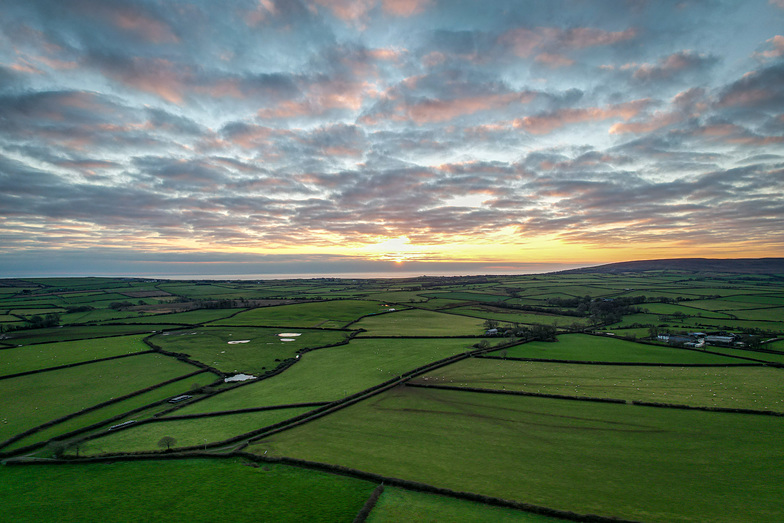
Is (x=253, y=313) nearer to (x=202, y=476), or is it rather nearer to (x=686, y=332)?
(x=202, y=476)

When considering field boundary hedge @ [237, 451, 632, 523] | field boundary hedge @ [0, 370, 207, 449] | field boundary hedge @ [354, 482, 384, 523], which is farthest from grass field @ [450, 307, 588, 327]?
field boundary hedge @ [0, 370, 207, 449]

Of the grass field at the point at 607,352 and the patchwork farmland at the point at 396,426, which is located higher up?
the grass field at the point at 607,352

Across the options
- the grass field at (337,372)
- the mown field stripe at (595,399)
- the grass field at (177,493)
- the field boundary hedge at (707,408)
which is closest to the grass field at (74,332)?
the grass field at (337,372)

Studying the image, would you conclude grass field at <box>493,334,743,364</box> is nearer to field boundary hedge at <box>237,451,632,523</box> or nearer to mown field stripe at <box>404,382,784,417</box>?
mown field stripe at <box>404,382,784,417</box>

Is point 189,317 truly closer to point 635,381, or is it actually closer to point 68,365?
point 68,365

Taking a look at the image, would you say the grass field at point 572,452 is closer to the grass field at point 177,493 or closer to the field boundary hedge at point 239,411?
the grass field at point 177,493

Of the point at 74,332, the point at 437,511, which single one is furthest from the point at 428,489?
the point at 74,332

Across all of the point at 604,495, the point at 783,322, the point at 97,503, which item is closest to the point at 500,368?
the point at 604,495

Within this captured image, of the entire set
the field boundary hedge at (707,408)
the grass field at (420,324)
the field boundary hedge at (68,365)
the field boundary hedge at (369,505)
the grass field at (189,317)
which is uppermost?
the grass field at (189,317)
